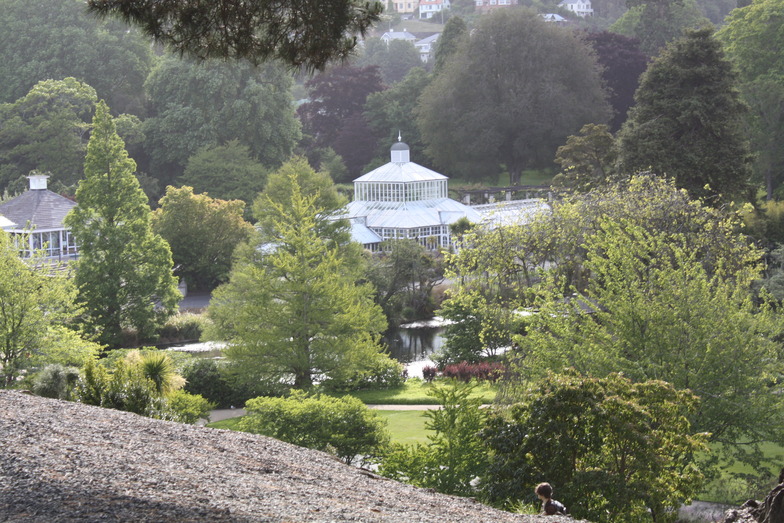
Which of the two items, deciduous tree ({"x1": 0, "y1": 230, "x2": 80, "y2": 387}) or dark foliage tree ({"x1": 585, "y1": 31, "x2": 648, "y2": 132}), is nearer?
deciduous tree ({"x1": 0, "y1": 230, "x2": 80, "y2": 387})

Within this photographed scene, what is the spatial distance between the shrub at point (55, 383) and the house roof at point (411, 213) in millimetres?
25098

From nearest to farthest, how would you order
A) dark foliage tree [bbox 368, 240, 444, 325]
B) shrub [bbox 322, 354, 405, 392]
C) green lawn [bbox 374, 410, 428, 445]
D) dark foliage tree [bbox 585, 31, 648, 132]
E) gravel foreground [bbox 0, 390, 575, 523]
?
gravel foreground [bbox 0, 390, 575, 523] < green lawn [bbox 374, 410, 428, 445] < shrub [bbox 322, 354, 405, 392] < dark foliage tree [bbox 368, 240, 444, 325] < dark foliage tree [bbox 585, 31, 648, 132]

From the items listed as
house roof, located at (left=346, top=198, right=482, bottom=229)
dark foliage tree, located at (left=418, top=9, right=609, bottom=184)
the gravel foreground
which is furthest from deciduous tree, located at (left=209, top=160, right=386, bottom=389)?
dark foliage tree, located at (left=418, top=9, right=609, bottom=184)

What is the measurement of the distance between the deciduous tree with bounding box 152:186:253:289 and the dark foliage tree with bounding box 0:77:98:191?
10221 mm

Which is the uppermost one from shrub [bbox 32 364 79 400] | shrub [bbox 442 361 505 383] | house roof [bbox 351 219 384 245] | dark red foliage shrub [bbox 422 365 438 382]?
house roof [bbox 351 219 384 245]

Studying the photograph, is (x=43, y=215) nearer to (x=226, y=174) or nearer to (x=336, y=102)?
(x=226, y=174)

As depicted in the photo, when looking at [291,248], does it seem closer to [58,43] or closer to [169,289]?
[169,289]

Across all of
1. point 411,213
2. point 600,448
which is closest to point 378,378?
point 600,448

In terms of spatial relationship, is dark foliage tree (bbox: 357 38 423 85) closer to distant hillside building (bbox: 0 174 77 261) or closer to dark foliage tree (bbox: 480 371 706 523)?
distant hillside building (bbox: 0 174 77 261)

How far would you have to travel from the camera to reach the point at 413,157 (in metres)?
58.9

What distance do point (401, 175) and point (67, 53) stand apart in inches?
866

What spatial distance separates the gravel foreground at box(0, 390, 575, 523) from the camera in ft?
29.6

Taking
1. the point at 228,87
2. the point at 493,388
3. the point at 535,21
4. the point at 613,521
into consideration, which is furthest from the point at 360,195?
the point at 613,521

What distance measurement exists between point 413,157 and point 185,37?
48.7 m
